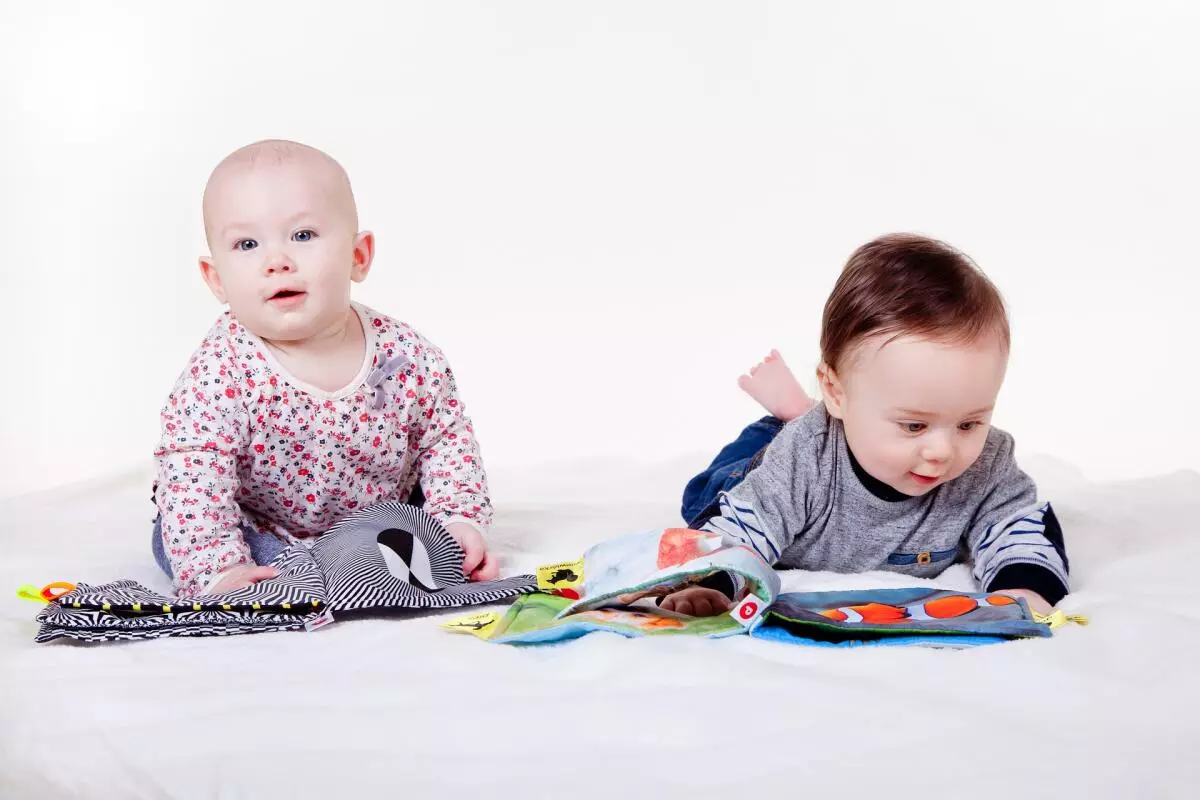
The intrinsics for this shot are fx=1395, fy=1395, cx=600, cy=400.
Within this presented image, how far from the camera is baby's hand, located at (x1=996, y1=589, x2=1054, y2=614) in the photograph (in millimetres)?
1701

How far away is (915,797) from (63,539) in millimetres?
1564

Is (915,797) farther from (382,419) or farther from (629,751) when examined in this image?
(382,419)

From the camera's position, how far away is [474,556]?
203cm

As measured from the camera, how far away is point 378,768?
1178 millimetres

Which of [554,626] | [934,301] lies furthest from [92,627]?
[934,301]

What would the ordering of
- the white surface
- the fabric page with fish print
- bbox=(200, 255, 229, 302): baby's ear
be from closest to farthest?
the white surface → the fabric page with fish print → bbox=(200, 255, 229, 302): baby's ear

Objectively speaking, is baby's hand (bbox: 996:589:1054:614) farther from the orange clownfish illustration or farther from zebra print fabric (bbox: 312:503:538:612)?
zebra print fabric (bbox: 312:503:538:612)

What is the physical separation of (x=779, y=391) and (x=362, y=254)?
717 mm

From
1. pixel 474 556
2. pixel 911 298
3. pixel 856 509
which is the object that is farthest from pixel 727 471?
pixel 911 298

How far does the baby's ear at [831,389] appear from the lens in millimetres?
1886

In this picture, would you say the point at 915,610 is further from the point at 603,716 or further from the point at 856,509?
the point at 603,716

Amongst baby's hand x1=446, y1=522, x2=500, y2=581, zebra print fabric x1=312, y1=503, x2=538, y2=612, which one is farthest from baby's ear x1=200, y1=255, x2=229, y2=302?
baby's hand x1=446, y1=522, x2=500, y2=581

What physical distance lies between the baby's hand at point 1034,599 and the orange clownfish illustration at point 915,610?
0.24 ft

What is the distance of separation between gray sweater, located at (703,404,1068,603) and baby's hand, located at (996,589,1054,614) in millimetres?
151
